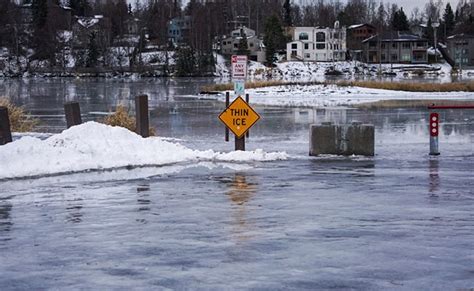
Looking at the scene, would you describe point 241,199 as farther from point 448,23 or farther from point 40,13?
point 448,23

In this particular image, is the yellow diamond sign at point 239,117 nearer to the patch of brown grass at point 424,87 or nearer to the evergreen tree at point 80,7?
the patch of brown grass at point 424,87

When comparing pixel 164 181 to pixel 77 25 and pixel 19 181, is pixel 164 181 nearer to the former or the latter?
pixel 19 181

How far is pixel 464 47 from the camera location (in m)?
159

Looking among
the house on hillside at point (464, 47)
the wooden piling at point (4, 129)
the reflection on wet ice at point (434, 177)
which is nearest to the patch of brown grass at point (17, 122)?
the wooden piling at point (4, 129)

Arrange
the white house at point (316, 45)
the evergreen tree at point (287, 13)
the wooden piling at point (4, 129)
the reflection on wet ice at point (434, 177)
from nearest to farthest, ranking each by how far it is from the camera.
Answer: the reflection on wet ice at point (434, 177)
the wooden piling at point (4, 129)
the white house at point (316, 45)
the evergreen tree at point (287, 13)

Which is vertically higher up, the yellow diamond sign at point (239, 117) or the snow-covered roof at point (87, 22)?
the snow-covered roof at point (87, 22)

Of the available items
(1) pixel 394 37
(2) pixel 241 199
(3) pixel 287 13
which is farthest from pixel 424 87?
(3) pixel 287 13

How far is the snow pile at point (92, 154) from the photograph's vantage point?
14.7 metres

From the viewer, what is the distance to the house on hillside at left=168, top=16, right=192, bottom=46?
17312 cm

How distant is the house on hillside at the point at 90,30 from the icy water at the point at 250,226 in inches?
5813

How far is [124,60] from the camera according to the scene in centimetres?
15612

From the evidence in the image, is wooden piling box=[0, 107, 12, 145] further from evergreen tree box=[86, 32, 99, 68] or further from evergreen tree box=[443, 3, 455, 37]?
evergreen tree box=[443, 3, 455, 37]

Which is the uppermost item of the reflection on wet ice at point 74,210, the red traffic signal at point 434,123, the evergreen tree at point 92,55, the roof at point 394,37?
the roof at point 394,37

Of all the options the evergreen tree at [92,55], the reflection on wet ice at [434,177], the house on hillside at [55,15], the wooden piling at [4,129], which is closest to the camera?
the reflection on wet ice at [434,177]
